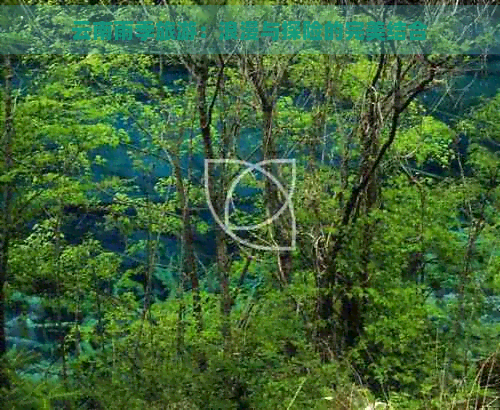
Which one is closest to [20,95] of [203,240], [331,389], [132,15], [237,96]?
[132,15]

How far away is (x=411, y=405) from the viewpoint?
447 centimetres

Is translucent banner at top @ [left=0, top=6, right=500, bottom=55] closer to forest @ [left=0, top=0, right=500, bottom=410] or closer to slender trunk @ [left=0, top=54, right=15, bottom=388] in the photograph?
forest @ [left=0, top=0, right=500, bottom=410]

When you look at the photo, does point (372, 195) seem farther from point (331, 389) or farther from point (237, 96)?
point (331, 389)

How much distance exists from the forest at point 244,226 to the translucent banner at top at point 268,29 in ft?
0.35

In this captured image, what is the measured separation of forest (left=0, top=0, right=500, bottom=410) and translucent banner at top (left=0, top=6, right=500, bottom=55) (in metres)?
0.11

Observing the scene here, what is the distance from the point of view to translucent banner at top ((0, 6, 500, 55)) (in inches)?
219

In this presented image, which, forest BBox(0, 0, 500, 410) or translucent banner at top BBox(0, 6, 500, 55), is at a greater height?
translucent banner at top BBox(0, 6, 500, 55)

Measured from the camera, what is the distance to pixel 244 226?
22.5 ft

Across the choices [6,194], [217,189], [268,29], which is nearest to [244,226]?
[217,189]

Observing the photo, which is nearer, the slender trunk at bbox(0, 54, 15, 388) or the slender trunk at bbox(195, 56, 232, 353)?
the slender trunk at bbox(0, 54, 15, 388)

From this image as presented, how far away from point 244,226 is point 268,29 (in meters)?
1.67
